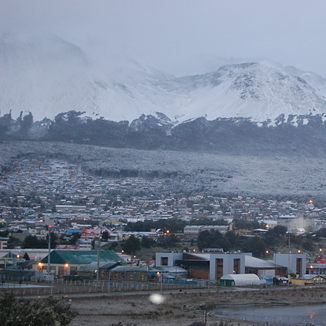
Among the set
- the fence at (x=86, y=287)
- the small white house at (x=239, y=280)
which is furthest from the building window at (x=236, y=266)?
the fence at (x=86, y=287)

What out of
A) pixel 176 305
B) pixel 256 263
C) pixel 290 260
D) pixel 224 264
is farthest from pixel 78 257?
pixel 176 305

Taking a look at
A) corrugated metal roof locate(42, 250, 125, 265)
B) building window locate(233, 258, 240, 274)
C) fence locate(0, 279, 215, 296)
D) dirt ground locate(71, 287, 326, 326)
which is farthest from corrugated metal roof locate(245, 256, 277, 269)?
dirt ground locate(71, 287, 326, 326)

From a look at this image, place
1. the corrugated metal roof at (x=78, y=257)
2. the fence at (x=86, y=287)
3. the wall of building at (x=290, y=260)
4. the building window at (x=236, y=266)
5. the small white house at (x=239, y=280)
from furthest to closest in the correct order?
the wall of building at (x=290, y=260) < the building window at (x=236, y=266) < the corrugated metal roof at (x=78, y=257) < the small white house at (x=239, y=280) < the fence at (x=86, y=287)

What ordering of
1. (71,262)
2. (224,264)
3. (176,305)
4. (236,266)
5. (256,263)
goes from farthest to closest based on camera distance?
(256,263), (236,266), (224,264), (71,262), (176,305)

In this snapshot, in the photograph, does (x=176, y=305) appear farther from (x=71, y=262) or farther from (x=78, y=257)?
(x=78, y=257)

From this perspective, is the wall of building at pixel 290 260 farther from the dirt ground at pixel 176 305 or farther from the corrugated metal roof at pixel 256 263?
the dirt ground at pixel 176 305

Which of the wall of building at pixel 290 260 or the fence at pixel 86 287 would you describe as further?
the wall of building at pixel 290 260
